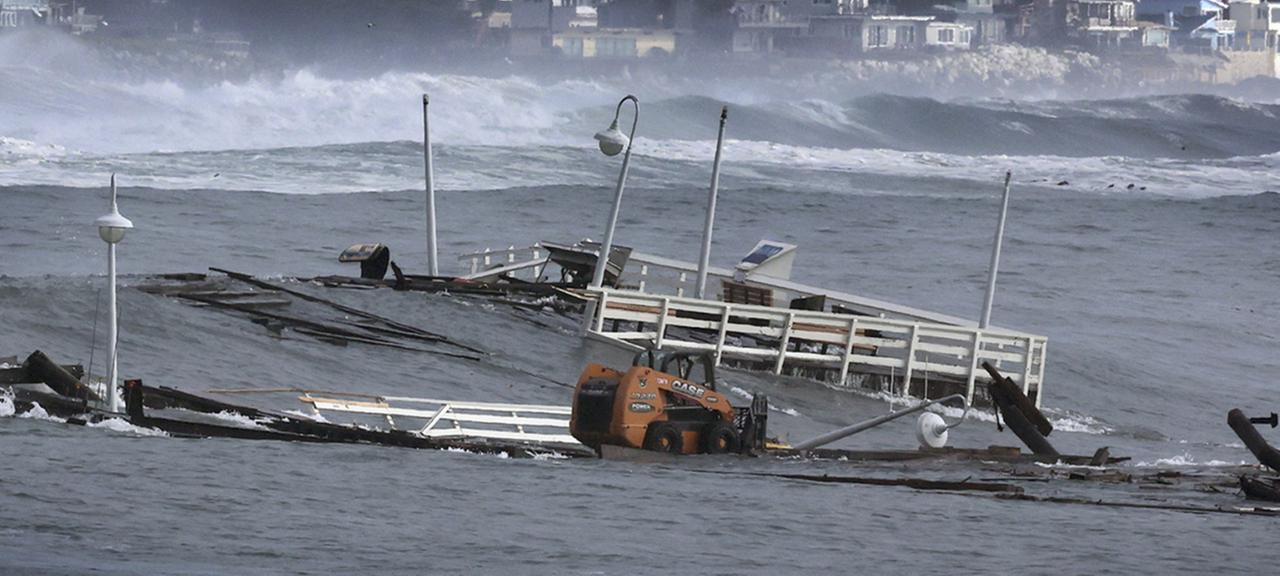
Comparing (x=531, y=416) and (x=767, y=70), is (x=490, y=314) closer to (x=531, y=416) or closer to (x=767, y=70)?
(x=531, y=416)

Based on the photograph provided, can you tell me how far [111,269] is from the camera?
24.9 m

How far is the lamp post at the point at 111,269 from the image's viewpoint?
23906mm

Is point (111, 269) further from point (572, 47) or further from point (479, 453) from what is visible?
point (572, 47)

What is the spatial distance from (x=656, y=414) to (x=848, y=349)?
11.6 m

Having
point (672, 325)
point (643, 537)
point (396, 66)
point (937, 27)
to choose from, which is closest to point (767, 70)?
point (937, 27)

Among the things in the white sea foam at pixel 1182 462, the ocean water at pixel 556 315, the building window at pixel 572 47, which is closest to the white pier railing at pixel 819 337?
the ocean water at pixel 556 315

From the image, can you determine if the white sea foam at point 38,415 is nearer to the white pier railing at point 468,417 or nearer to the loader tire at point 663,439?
the white pier railing at point 468,417

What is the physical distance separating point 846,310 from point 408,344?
345 inches

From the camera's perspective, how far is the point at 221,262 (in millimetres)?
51031

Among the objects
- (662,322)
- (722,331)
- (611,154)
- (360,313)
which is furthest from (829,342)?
(360,313)

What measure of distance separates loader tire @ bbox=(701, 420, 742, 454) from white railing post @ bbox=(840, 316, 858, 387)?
34.8ft

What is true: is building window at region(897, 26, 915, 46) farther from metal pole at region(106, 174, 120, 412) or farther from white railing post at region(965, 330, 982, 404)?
metal pole at region(106, 174, 120, 412)

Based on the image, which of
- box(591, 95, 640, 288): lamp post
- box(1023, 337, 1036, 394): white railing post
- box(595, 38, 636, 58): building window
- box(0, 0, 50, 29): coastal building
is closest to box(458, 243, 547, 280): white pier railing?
box(591, 95, 640, 288): lamp post

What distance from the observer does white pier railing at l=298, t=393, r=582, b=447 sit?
27562mm
